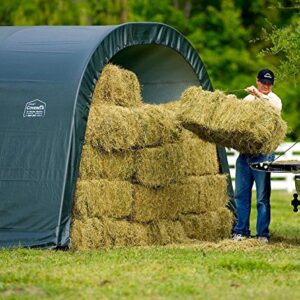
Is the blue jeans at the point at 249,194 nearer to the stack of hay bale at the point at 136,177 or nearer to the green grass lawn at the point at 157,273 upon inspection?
the green grass lawn at the point at 157,273

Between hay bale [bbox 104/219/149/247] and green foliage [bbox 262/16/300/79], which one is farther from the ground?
green foliage [bbox 262/16/300/79]

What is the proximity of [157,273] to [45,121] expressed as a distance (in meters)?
3.11

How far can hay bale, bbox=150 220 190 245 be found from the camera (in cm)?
1536

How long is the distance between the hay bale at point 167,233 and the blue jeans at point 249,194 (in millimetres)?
780

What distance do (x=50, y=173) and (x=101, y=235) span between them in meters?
1.01

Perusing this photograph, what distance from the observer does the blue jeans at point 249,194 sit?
15.1m

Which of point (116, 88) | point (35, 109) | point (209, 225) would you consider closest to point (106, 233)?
point (35, 109)

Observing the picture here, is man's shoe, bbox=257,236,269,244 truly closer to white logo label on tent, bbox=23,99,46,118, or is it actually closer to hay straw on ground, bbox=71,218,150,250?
hay straw on ground, bbox=71,218,150,250

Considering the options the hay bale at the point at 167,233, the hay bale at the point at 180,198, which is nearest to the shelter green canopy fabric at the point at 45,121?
the hay bale at the point at 180,198

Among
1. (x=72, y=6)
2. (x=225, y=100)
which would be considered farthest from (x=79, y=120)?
(x=72, y=6)

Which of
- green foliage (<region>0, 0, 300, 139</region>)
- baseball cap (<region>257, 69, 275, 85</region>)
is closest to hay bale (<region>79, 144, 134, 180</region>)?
baseball cap (<region>257, 69, 275, 85</region>)

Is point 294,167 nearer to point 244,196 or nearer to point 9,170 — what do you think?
point 244,196

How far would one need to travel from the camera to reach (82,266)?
39.6 ft

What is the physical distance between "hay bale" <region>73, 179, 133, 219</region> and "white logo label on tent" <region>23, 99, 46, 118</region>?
932 mm
